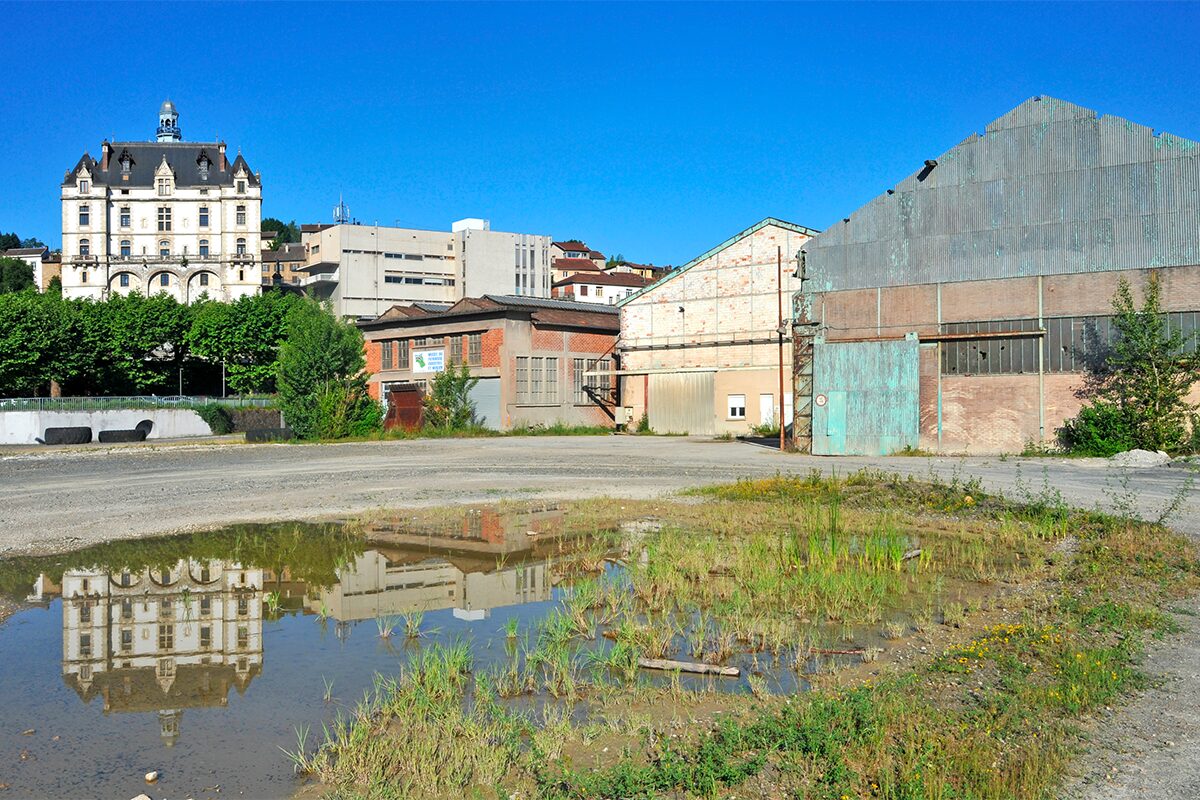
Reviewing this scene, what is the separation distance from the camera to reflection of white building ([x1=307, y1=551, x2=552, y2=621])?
28.8 feet

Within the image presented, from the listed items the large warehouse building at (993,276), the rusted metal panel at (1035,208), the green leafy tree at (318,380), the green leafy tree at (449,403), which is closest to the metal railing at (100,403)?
the green leafy tree at (318,380)

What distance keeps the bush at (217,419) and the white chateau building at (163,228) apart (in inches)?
1971

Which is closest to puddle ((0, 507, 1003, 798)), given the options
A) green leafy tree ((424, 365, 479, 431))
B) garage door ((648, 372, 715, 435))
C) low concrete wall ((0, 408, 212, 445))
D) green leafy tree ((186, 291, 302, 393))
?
garage door ((648, 372, 715, 435))

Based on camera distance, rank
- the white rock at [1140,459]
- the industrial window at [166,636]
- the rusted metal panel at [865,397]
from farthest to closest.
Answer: the rusted metal panel at [865,397]
the white rock at [1140,459]
the industrial window at [166,636]

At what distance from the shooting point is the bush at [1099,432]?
71.3 feet

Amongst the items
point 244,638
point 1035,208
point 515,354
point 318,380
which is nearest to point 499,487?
point 244,638

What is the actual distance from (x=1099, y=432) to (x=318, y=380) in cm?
2724

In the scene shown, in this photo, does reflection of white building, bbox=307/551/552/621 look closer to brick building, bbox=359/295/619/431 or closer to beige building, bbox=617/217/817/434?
beige building, bbox=617/217/817/434

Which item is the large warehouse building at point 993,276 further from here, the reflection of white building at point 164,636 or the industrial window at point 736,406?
the reflection of white building at point 164,636

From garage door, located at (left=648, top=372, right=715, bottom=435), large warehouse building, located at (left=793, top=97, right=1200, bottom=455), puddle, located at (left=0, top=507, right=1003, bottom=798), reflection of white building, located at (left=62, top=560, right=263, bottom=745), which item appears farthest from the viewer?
garage door, located at (left=648, top=372, right=715, bottom=435)

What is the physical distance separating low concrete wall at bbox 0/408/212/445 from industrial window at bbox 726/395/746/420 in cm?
2615

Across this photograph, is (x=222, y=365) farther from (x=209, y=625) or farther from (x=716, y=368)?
(x=209, y=625)

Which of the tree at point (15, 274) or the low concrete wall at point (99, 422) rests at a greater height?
the tree at point (15, 274)

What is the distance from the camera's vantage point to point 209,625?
26.2 feet
